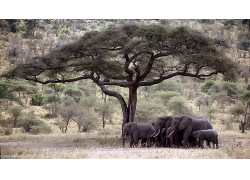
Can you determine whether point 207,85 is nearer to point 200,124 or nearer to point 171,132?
point 200,124

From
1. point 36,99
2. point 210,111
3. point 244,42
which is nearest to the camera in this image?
point 210,111

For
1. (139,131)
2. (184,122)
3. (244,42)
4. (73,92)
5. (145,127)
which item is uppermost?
(244,42)

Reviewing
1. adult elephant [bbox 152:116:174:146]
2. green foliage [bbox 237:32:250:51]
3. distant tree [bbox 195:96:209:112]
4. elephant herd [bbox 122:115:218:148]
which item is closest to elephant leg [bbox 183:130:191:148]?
elephant herd [bbox 122:115:218:148]

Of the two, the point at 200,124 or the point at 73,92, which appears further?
the point at 73,92

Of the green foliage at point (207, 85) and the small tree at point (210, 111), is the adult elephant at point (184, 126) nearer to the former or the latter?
the small tree at point (210, 111)

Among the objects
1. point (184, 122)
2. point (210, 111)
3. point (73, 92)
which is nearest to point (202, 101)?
point (210, 111)

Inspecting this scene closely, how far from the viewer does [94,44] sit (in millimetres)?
17000

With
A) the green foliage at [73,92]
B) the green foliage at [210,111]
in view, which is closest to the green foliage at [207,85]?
the green foliage at [210,111]

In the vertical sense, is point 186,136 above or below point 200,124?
below

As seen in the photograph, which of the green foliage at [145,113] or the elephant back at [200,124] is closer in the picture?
the elephant back at [200,124]

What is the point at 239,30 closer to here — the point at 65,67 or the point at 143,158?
the point at 65,67

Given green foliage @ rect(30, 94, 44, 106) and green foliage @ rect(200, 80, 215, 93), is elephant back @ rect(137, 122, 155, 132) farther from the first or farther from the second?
green foliage @ rect(200, 80, 215, 93)

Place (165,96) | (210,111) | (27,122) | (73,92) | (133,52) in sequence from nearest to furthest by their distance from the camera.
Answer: (133,52) < (27,122) < (210,111) < (165,96) < (73,92)
